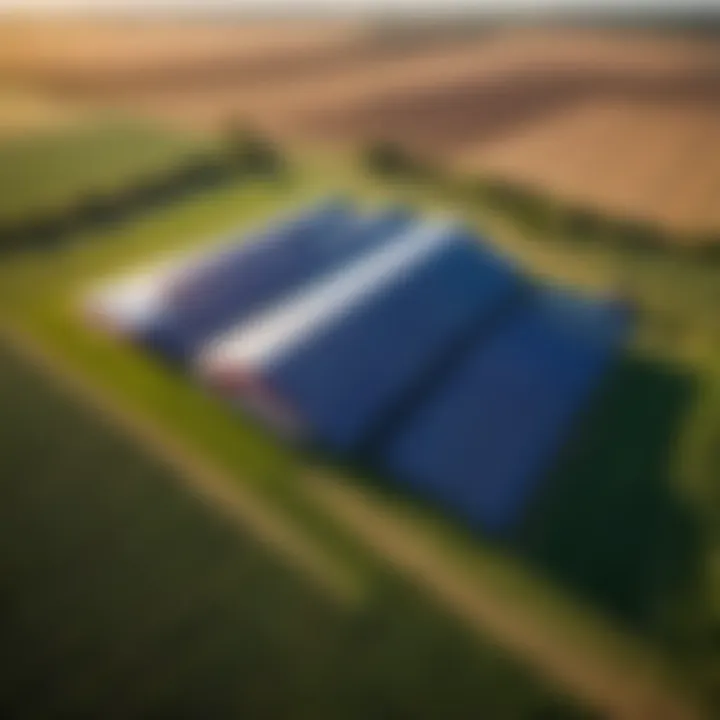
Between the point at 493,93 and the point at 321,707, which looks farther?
the point at 493,93

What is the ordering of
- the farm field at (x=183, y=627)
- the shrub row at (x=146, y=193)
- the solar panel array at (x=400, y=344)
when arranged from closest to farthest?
the farm field at (x=183, y=627)
the solar panel array at (x=400, y=344)
the shrub row at (x=146, y=193)

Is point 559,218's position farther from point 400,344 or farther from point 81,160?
point 81,160

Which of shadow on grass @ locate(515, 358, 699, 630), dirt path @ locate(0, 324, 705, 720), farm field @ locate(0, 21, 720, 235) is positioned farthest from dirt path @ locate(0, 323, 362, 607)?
farm field @ locate(0, 21, 720, 235)

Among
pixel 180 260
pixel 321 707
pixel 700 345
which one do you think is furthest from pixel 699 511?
pixel 180 260

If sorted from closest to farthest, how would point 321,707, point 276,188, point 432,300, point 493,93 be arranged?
point 321,707 → point 432,300 → point 276,188 → point 493,93

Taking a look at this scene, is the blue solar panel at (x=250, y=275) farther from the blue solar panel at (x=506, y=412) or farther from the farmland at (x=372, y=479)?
the blue solar panel at (x=506, y=412)

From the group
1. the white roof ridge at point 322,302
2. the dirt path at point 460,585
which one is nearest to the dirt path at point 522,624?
the dirt path at point 460,585

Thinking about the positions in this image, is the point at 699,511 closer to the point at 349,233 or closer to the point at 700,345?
the point at 700,345
